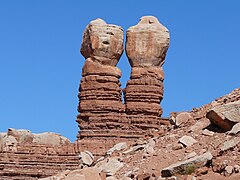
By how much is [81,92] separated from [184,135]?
28.2 m

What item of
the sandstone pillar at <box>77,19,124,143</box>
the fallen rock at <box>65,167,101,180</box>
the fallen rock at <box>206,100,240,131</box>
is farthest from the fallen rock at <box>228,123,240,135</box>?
the sandstone pillar at <box>77,19,124,143</box>

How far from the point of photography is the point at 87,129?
4497cm

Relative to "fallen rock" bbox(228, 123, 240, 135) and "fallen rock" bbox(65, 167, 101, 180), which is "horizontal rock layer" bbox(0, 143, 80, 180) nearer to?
"fallen rock" bbox(65, 167, 101, 180)

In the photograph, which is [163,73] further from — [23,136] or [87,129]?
[23,136]

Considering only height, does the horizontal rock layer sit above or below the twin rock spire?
below

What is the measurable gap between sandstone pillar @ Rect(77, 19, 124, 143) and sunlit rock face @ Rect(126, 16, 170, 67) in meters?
0.72

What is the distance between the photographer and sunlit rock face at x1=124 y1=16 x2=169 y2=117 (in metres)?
46.8

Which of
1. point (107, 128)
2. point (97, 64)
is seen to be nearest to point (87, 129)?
point (107, 128)

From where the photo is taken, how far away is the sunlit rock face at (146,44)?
46.9m

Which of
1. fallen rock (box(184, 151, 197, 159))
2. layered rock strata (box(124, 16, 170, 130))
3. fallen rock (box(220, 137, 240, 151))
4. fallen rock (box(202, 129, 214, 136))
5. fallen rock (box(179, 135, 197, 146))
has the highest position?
layered rock strata (box(124, 16, 170, 130))

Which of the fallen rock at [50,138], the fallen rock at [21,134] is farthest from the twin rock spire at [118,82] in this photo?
the fallen rock at [50,138]

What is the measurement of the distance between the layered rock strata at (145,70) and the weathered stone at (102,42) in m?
0.78

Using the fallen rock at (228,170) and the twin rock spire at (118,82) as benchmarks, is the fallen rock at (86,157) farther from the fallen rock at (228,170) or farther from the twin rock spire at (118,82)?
the fallen rock at (228,170)

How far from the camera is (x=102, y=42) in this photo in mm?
46344
